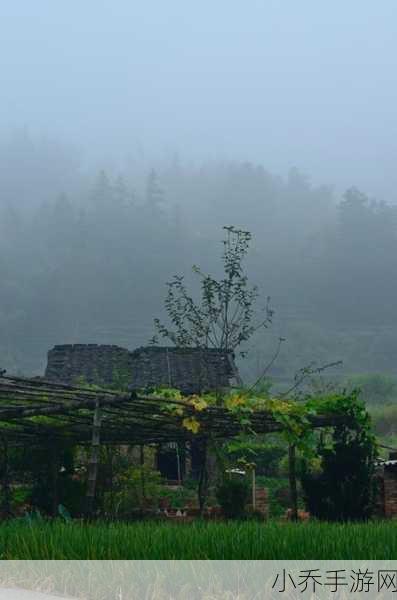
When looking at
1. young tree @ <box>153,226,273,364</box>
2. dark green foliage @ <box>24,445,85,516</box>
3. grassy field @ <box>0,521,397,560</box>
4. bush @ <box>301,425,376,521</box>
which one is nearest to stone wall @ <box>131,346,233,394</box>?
young tree @ <box>153,226,273,364</box>

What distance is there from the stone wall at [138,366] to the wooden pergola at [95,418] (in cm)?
1353

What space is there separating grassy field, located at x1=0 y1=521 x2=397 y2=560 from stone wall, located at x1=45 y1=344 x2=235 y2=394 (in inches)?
815

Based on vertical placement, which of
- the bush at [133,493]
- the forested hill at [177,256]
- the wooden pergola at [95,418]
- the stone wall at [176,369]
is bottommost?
the bush at [133,493]

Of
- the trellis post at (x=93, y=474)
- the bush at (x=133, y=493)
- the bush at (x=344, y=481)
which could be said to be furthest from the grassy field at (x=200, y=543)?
the bush at (x=133, y=493)

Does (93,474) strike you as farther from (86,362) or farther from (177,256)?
(177,256)

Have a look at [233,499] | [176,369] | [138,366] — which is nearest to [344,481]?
[233,499]

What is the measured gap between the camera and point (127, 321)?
103312 millimetres

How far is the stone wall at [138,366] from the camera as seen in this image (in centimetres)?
2859

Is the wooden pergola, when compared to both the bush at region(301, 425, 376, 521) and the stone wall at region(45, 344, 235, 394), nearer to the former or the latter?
the bush at region(301, 425, 376, 521)

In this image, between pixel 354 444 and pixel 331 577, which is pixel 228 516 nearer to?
pixel 354 444

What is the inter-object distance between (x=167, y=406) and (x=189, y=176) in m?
138

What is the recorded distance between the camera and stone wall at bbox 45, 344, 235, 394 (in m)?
28.6

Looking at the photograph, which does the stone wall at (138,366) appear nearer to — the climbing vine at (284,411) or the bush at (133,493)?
the bush at (133,493)

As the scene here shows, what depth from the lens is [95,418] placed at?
30.6 ft
